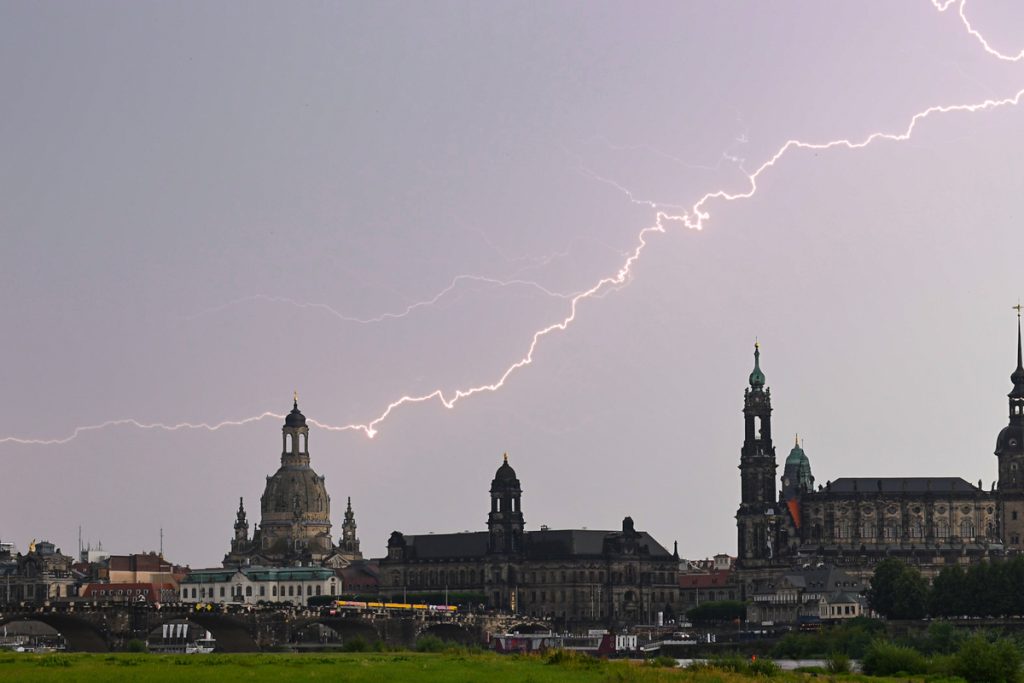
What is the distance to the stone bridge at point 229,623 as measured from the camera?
144 metres

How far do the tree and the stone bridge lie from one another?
125 ft

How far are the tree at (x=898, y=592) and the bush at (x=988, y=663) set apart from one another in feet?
300

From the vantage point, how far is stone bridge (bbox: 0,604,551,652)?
14425cm

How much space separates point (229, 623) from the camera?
503 feet

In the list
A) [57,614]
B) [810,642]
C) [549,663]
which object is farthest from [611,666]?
[810,642]

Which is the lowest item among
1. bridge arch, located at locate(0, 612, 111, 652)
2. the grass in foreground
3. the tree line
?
the grass in foreground

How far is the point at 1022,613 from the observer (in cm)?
17262

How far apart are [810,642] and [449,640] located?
35652 millimetres

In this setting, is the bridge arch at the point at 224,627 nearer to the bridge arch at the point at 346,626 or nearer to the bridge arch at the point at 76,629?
the bridge arch at the point at 76,629

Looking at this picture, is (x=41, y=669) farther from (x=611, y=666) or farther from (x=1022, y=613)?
(x=1022, y=613)

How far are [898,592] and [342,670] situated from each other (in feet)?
388

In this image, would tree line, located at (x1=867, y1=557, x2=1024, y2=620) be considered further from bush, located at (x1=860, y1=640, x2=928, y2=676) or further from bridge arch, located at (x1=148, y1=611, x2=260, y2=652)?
bush, located at (x1=860, y1=640, x2=928, y2=676)

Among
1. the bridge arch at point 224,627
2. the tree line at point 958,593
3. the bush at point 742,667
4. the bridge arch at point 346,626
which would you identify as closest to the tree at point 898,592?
the tree line at point 958,593

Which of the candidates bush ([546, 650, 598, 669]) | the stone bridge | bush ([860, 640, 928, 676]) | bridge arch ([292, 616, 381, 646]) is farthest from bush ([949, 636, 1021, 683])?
bridge arch ([292, 616, 381, 646])
